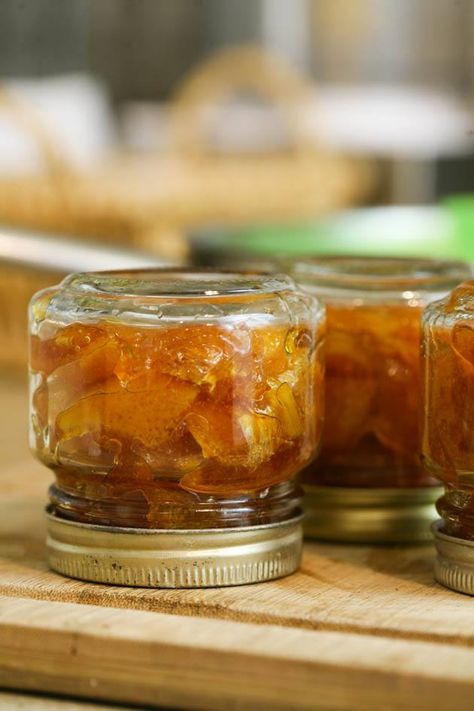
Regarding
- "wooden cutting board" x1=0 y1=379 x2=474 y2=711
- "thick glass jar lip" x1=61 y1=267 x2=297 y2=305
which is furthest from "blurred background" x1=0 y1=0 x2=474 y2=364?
"wooden cutting board" x1=0 y1=379 x2=474 y2=711

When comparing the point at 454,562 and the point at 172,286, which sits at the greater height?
the point at 172,286

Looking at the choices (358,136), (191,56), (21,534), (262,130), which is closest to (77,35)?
(191,56)

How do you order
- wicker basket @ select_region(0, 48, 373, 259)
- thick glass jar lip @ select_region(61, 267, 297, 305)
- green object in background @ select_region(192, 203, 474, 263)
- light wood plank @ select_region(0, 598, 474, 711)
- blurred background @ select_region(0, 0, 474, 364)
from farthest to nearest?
wicker basket @ select_region(0, 48, 373, 259) → blurred background @ select_region(0, 0, 474, 364) → green object in background @ select_region(192, 203, 474, 263) → thick glass jar lip @ select_region(61, 267, 297, 305) → light wood plank @ select_region(0, 598, 474, 711)

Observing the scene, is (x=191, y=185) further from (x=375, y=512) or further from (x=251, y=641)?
(x=251, y=641)

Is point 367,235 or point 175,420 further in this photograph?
point 367,235

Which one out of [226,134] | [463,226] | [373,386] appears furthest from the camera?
[226,134]

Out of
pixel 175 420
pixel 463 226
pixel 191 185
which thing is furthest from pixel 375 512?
pixel 191 185

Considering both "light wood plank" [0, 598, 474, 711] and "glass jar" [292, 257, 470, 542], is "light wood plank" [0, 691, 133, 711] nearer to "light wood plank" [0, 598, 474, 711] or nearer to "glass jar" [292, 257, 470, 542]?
"light wood plank" [0, 598, 474, 711]
